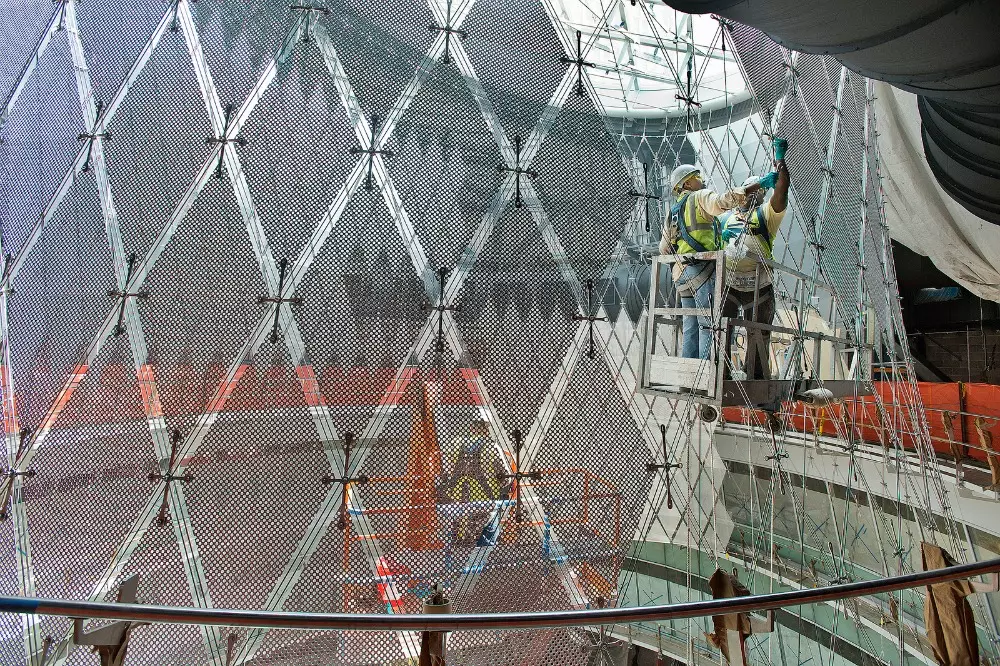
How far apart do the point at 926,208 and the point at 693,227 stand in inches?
185

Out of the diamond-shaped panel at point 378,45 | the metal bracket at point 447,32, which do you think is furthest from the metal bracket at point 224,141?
the metal bracket at point 447,32

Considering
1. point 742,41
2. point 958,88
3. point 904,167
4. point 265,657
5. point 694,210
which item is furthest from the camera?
point 904,167

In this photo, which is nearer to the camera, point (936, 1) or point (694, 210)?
point (936, 1)

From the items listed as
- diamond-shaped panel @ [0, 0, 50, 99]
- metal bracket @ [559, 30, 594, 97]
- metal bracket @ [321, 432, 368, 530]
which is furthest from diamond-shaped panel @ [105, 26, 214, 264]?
metal bracket @ [559, 30, 594, 97]

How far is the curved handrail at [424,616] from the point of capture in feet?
5.09

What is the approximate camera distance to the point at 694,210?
3682mm

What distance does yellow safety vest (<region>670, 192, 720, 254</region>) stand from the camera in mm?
3656

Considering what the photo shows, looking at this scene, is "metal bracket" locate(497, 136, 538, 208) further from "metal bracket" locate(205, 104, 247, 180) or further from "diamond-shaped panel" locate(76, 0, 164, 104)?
"diamond-shaped panel" locate(76, 0, 164, 104)

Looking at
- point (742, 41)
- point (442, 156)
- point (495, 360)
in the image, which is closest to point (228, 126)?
point (442, 156)

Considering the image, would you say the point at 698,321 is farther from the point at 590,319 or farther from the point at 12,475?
the point at 12,475

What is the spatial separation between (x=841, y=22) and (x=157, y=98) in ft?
13.5

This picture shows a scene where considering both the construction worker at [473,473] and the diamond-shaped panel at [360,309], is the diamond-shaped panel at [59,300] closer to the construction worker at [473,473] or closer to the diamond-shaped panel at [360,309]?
the diamond-shaped panel at [360,309]

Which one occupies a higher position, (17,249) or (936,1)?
(936,1)

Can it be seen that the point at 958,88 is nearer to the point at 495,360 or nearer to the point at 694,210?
the point at 694,210
